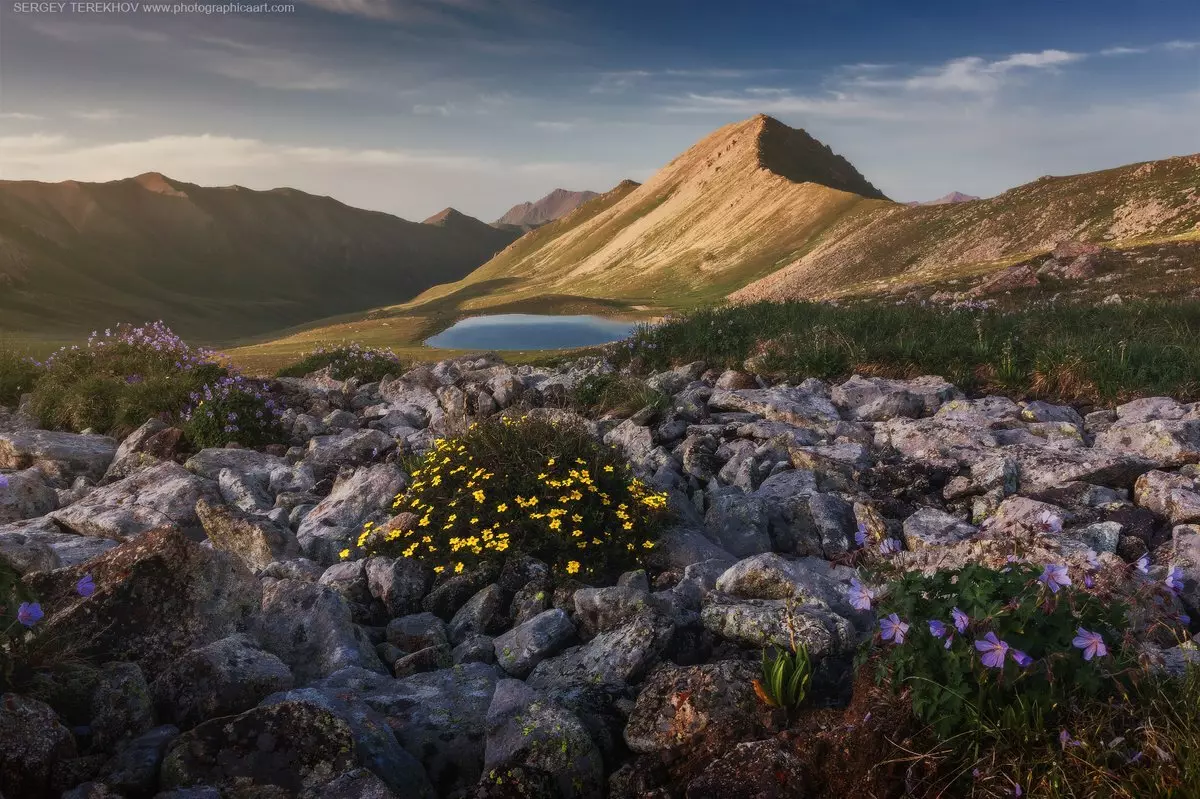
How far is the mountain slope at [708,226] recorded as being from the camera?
101625mm

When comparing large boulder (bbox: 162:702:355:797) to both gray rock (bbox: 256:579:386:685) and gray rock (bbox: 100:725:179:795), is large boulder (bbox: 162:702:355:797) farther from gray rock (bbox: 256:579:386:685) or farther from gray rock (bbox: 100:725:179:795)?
gray rock (bbox: 256:579:386:685)

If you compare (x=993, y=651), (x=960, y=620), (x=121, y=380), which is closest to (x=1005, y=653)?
(x=993, y=651)

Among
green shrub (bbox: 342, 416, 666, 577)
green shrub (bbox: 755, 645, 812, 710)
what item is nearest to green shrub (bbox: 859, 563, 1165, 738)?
green shrub (bbox: 755, 645, 812, 710)

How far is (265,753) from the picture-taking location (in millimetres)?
3564

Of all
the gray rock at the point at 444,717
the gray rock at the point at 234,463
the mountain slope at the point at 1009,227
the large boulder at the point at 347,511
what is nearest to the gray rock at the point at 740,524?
the gray rock at the point at 444,717

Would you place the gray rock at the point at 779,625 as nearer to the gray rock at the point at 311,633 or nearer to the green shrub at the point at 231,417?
the gray rock at the point at 311,633

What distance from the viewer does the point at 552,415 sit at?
9.29 metres

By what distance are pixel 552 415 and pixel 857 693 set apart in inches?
235

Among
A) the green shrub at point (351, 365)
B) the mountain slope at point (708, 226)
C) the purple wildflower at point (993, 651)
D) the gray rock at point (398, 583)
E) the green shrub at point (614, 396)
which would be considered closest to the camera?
the purple wildflower at point (993, 651)

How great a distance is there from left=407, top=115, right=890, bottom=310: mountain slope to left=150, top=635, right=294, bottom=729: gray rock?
86.2m

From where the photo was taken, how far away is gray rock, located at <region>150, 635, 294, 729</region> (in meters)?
4.04

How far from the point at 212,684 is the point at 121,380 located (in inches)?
474

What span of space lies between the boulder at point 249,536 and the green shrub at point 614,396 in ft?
16.1

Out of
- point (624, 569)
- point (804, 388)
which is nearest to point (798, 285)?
point (804, 388)
